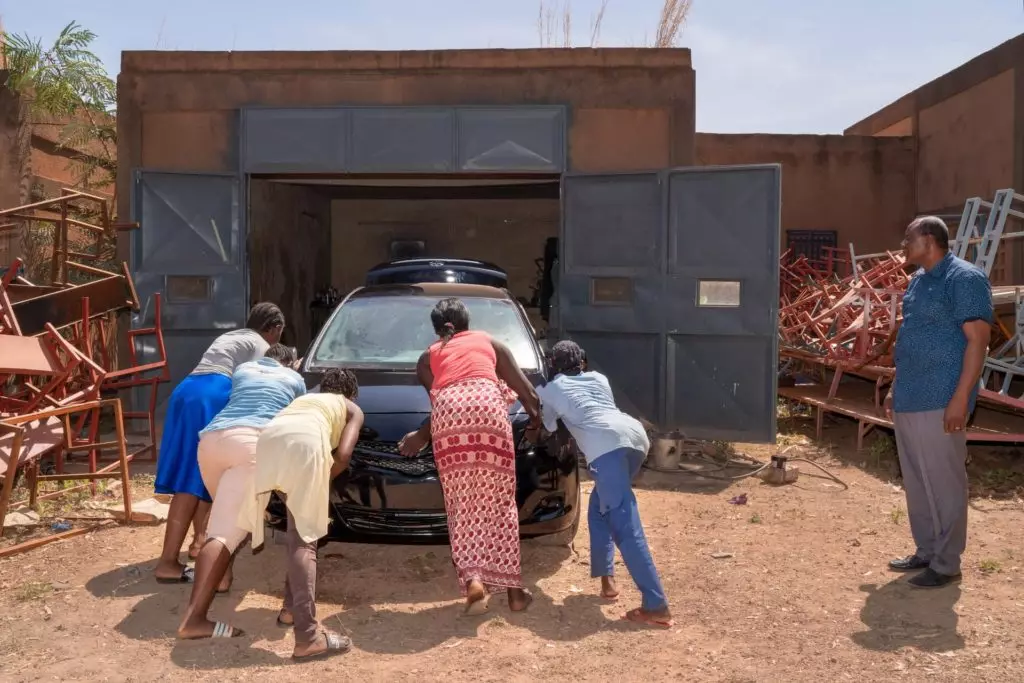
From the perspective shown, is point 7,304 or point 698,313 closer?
point 7,304

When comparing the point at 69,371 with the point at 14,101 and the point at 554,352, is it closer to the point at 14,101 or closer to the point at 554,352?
the point at 554,352

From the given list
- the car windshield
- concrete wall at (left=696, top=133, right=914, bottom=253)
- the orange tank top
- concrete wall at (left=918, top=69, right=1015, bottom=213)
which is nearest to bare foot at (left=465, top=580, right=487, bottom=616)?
the orange tank top

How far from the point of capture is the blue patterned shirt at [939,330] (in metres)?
4.86

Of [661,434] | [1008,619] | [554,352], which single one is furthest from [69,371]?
[1008,619]

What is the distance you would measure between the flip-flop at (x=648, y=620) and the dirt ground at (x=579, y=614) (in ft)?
0.20

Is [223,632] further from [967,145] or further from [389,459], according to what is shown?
[967,145]

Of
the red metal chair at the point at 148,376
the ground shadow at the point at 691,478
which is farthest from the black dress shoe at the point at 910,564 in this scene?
the red metal chair at the point at 148,376

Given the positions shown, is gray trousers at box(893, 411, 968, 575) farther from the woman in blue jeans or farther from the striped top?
the striped top

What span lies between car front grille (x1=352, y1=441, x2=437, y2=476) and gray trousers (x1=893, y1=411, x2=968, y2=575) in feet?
8.30

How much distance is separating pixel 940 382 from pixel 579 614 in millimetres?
2204

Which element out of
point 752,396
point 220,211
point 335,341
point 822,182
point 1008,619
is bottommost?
point 1008,619

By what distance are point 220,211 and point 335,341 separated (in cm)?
368

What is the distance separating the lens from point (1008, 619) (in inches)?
180

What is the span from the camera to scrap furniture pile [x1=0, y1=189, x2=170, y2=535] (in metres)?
6.05
